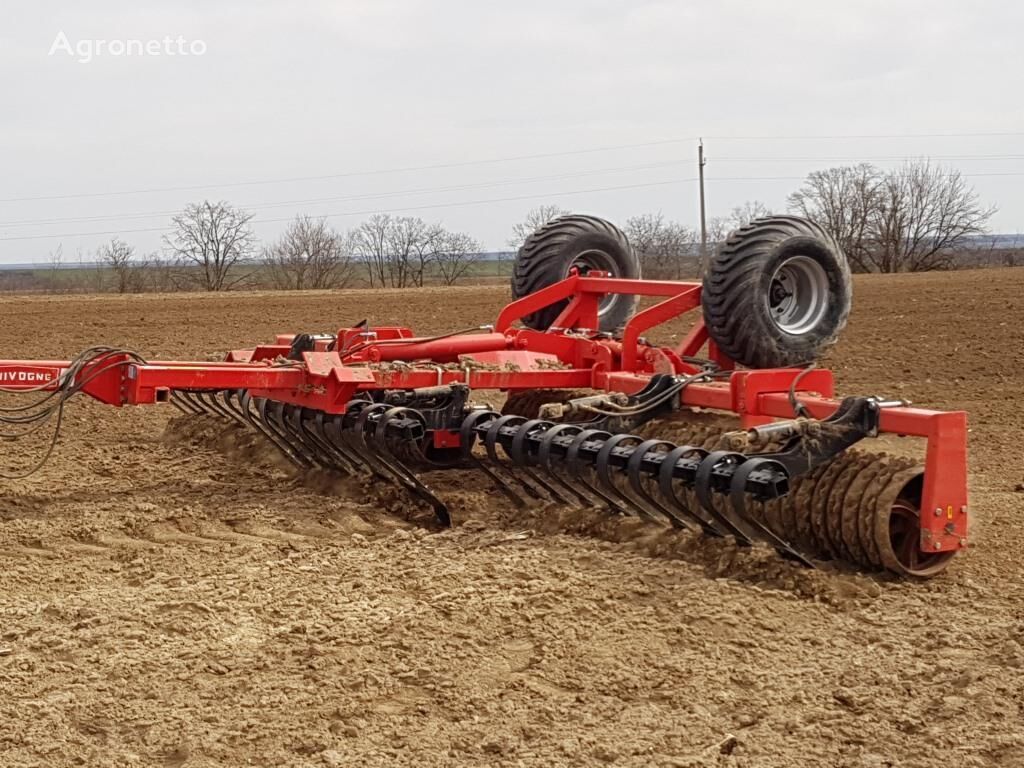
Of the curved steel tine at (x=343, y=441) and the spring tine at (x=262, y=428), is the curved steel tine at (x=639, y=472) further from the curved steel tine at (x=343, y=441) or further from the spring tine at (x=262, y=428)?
the spring tine at (x=262, y=428)

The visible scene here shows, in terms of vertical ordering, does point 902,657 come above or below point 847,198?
below

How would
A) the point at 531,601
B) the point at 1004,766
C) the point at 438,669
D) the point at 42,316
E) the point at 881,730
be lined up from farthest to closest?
1. the point at 42,316
2. the point at 531,601
3. the point at 438,669
4. the point at 881,730
5. the point at 1004,766

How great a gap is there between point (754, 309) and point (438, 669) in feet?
11.7

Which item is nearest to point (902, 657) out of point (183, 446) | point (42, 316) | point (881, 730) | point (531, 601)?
point (881, 730)

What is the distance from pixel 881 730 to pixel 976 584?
158 cm

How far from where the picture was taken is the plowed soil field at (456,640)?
10.9ft

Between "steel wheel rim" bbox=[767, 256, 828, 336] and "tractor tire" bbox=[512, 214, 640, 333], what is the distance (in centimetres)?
156

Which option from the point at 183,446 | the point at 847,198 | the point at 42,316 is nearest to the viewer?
the point at 183,446

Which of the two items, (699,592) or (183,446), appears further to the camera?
(183,446)

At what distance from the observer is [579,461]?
5.45 metres

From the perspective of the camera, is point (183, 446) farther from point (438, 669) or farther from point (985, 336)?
point (985, 336)

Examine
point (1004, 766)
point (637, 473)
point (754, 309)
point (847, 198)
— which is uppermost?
point (847, 198)

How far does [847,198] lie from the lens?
44469mm

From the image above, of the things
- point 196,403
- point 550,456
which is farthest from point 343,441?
point 196,403
